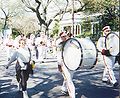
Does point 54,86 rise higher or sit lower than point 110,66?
lower

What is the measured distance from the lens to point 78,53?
766cm

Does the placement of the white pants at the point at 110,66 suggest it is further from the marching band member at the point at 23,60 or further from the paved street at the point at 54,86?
the marching band member at the point at 23,60

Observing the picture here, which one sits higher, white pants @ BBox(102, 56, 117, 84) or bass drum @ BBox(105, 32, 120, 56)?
bass drum @ BBox(105, 32, 120, 56)

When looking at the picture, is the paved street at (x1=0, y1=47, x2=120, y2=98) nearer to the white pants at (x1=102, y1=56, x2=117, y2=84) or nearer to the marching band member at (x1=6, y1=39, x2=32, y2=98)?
the white pants at (x1=102, y1=56, x2=117, y2=84)

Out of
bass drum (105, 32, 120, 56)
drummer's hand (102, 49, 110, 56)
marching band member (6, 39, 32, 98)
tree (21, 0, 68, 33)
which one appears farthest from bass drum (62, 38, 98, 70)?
tree (21, 0, 68, 33)

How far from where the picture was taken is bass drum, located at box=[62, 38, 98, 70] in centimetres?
749

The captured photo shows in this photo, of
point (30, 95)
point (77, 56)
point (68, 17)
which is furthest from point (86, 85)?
point (68, 17)

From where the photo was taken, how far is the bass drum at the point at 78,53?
7.49m

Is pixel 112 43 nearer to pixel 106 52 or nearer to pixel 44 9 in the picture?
pixel 106 52

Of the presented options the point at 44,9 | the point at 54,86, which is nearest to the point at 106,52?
the point at 54,86

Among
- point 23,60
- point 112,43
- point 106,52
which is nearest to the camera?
point 23,60

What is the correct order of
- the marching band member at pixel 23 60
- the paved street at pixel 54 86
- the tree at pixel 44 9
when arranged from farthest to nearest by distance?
1. the tree at pixel 44 9
2. the paved street at pixel 54 86
3. the marching band member at pixel 23 60

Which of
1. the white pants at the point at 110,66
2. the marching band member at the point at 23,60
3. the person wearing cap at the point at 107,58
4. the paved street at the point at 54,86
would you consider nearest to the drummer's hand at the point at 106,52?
the person wearing cap at the point at 107,58

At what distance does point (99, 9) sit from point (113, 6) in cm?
157
